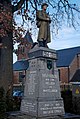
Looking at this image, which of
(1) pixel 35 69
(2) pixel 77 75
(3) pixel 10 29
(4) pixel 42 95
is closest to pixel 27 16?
(3) pixel 10 29

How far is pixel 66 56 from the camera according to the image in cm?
4984

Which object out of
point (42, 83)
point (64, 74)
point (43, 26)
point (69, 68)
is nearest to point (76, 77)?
point (69, 68)

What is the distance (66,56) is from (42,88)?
132 ft

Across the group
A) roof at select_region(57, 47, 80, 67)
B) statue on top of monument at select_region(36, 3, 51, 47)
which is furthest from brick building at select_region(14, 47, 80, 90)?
statue on top of monument at select_region(36, 3, 51, 47)

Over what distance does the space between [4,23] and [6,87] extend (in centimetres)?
342

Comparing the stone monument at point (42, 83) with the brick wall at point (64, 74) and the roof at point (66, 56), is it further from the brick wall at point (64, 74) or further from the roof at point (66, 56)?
the brick wall at point (64, 74)

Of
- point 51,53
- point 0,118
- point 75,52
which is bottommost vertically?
point 0,118

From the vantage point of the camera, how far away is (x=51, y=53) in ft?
34.7

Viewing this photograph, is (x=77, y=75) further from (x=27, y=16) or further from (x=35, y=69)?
(x=35, y=69)

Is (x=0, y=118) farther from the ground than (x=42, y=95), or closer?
closer

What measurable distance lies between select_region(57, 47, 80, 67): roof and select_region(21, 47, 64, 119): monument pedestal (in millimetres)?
36358

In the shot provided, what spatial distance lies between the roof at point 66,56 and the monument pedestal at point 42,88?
36358mm

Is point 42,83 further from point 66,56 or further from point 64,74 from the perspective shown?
point 66,56

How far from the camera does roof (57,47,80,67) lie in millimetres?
47469
